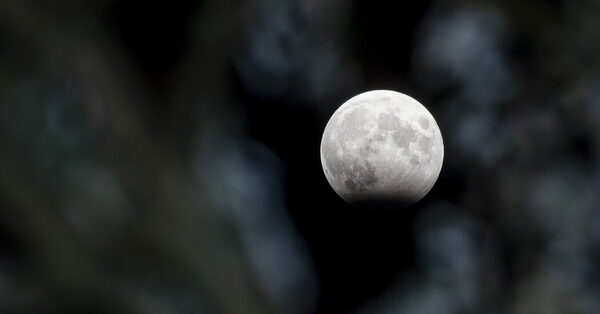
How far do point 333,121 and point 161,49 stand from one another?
762 cm

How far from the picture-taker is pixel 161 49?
15.6m

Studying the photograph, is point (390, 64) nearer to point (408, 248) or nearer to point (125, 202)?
point (408, 248)

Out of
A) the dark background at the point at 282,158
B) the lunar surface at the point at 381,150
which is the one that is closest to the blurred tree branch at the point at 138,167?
the dark background at the point at 282,158

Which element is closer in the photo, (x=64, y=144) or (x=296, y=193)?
(x=64, y=144)

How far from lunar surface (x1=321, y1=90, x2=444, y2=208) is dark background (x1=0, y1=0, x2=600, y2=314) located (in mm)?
6482

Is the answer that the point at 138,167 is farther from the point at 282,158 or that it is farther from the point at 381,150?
the point at 381,150

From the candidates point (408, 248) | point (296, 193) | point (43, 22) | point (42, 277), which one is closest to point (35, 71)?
point (43, 22)

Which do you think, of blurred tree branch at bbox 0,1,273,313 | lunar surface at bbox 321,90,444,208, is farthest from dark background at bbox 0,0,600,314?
lunar surface at bbox 321,90,444,208

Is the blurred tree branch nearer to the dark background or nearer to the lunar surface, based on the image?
the dark background

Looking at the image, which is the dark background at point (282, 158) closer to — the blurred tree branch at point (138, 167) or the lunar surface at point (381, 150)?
the blurred tree branch at point (138, 167)

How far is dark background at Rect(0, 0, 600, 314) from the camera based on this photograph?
47.0 ft

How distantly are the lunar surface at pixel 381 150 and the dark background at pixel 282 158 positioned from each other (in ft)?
21.3

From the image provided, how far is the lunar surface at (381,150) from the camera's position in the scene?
8086 mm

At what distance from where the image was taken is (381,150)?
8055 millimetres
